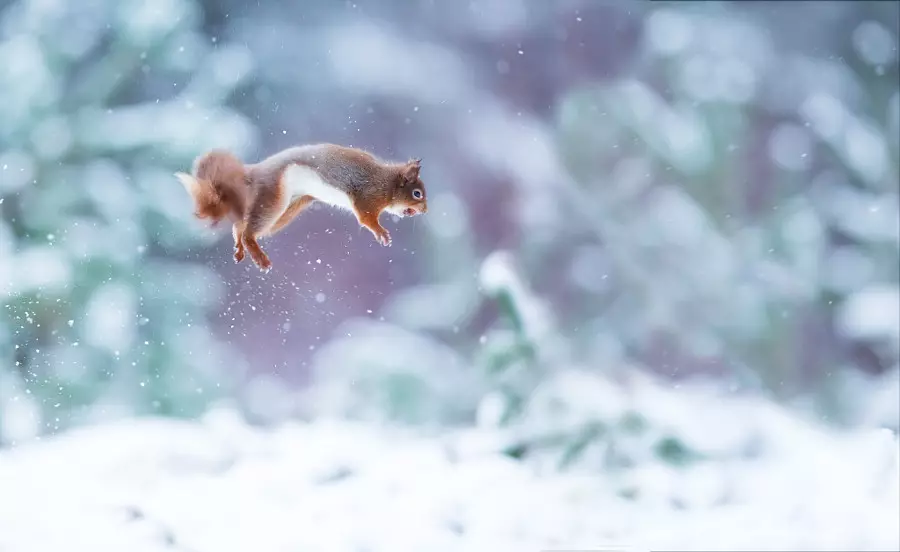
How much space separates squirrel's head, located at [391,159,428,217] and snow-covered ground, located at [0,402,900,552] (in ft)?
1.58

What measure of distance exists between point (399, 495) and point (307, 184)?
1.82 ft

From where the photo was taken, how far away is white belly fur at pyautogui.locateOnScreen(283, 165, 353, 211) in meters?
0.73

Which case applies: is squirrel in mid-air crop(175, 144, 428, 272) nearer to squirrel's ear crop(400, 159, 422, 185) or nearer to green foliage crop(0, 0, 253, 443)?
squirrel's ear crop(400, 159, 422, 185)

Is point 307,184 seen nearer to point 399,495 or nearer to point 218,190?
point 218,190

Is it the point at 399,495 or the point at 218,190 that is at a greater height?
the point at 218,190

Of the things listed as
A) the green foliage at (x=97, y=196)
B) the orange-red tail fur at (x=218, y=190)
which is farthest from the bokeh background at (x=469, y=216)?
the orange-red tail fur at (x=218, y=190)

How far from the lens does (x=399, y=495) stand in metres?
1.10

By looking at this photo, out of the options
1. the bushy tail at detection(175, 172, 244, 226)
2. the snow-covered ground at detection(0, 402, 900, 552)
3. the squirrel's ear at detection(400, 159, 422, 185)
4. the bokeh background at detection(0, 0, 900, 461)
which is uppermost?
the bokeh background at detection(0, 0, 900, 461)

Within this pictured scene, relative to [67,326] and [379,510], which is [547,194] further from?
[67,326]

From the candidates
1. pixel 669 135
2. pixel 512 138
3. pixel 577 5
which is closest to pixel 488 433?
pixel 512 138

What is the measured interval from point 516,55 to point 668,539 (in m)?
0.77

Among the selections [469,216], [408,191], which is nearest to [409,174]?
[408,191]

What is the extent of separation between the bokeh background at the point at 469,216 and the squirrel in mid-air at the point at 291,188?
11cm

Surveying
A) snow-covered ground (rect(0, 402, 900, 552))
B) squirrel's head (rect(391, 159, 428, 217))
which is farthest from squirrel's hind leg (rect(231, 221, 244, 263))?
snow-covered ground (rect(0, 402, 900, 552))
